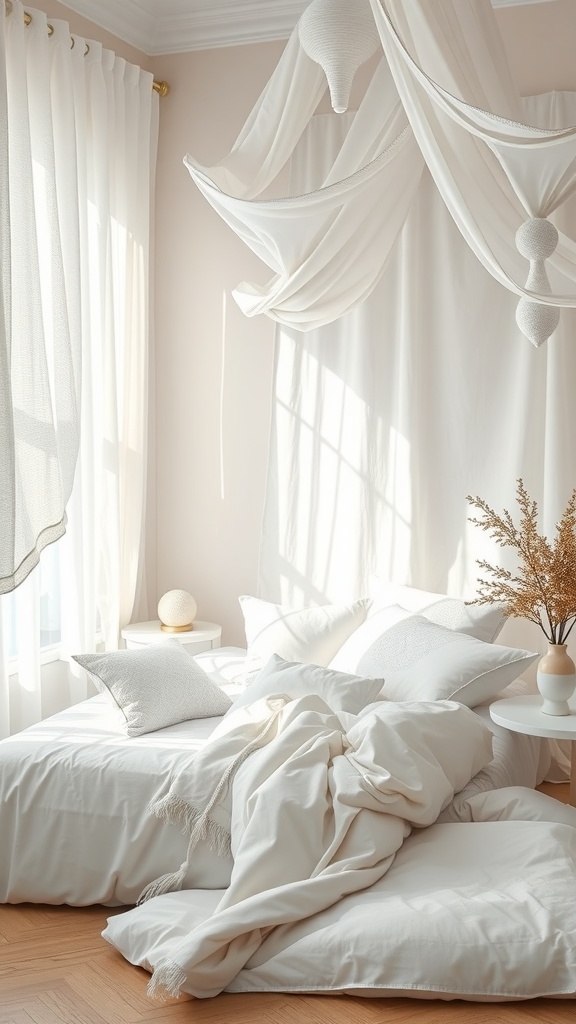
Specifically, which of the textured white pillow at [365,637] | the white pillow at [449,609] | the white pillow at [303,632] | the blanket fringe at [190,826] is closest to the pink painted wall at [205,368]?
the white pillow at [303,632]

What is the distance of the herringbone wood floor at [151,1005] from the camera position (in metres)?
2.24

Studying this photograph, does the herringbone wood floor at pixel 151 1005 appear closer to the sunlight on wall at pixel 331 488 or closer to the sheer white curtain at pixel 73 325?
the sheer white curtain at pixel 73 325

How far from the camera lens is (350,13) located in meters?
2.86

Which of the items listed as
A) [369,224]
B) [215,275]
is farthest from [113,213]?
[369,224]

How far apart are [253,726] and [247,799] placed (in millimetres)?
358

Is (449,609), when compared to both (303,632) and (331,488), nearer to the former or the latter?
(303,632)

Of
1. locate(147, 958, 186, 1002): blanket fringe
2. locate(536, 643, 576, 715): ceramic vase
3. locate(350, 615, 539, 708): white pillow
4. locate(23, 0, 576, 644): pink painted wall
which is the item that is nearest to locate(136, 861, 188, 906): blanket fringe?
locate(147, 958, 186, 1002): blanket fringe

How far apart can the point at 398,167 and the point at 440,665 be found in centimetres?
164

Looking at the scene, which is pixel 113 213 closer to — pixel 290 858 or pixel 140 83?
pixel 140 83

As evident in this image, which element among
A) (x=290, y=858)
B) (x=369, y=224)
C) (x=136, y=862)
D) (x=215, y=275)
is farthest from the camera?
(x=215, y=275)

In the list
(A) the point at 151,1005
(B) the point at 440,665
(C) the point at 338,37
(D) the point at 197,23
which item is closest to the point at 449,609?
(B) the point at 440,665

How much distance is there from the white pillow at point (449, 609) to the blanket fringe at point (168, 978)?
1756 mm

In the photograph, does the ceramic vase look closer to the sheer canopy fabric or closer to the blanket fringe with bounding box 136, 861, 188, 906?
the sheer canopy fabric

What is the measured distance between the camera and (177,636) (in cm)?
439
